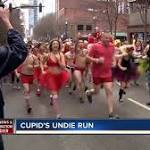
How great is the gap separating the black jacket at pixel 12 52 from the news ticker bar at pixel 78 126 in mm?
2591

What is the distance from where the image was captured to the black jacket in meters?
3.22

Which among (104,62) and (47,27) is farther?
(47,27)

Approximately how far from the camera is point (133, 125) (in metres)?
5.96

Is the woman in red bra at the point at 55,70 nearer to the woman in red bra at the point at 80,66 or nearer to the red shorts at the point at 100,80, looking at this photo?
the red shorts at the point at 100,80

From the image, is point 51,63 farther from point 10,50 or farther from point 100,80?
point 10,50

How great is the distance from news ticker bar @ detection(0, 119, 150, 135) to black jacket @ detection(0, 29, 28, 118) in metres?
2.59

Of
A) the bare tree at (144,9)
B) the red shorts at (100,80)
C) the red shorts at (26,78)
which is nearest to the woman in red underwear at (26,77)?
the red shorts at (26,78)

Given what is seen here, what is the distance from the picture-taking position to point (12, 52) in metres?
3.22

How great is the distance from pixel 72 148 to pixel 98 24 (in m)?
85.0

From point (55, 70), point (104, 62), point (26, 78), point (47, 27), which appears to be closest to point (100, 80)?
point (104, 62)

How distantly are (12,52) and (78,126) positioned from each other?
2840 mm

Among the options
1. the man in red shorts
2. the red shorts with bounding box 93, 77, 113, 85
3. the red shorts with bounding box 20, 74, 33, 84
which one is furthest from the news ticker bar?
the red shorts with bounding box 20, 74, 33, 84

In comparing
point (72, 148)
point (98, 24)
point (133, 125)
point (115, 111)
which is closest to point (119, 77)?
point (115, 111)

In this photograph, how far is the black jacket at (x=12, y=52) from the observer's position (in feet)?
10.6
